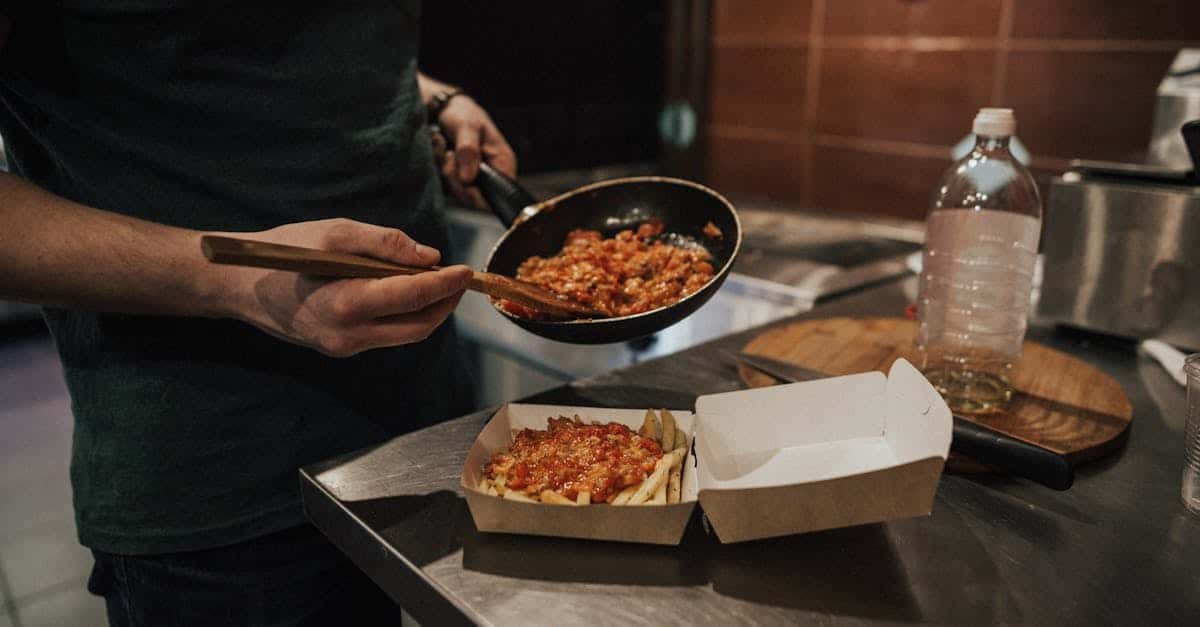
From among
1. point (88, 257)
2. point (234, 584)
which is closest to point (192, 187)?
point (88, 257)

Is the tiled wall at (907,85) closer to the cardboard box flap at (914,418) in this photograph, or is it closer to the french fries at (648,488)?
the cardboard box flap at (914,418)

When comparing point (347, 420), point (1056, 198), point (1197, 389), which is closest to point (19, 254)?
point (347, 420)

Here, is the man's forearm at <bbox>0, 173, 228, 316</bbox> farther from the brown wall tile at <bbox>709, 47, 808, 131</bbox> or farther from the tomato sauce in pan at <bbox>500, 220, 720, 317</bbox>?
the brown wall tile at <bbox>709, 47, 808, 131</bbox>

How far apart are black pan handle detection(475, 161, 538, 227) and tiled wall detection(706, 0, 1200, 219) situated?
1.75 m

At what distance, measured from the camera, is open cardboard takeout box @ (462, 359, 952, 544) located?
71 centimetres

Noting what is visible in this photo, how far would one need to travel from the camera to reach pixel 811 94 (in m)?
3.22

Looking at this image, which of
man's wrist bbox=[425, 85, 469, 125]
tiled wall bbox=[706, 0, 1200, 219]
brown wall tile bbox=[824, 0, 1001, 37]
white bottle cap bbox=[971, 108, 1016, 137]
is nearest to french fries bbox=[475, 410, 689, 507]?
white bottle cap bbox=[971, 108, 1016, 137]

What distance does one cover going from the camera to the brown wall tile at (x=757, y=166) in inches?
132

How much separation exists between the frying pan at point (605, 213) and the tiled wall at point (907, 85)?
1552 millimetres

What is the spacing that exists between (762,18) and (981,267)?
242cm

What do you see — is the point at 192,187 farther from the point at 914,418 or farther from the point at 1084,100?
the point at 1084,100

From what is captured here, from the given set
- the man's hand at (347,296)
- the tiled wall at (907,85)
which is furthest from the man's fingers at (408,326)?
the tiled wall at (907,85)

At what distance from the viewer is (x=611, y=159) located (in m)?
3.29

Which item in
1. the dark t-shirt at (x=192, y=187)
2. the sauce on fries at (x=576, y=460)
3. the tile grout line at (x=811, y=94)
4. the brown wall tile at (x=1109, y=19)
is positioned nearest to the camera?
the sauce on fries at (x=576, y=460)
